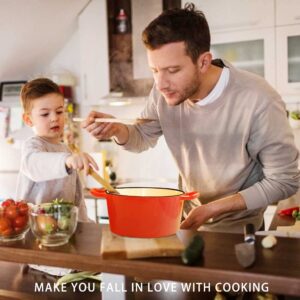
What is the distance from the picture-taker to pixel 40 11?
118 inches

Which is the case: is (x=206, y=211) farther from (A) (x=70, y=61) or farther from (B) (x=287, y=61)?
(A) (x=70, y=61)

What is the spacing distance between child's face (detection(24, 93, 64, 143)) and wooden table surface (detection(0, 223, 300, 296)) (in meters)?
0.60

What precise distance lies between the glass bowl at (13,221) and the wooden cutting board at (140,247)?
0.70 feet

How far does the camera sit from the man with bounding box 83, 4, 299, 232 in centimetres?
117

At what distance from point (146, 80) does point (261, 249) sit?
239 cm

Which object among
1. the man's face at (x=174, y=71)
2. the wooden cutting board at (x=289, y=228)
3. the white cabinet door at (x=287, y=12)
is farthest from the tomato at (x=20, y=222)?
the white cabinet door at (x=287, y=12)

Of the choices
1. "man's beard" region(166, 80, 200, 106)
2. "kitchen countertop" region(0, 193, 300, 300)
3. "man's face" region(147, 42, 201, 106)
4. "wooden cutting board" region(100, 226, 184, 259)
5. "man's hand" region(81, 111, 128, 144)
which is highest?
"man's face" region(147, 42, 201, 106)

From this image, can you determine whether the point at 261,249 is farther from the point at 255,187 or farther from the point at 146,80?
the point at 146,80

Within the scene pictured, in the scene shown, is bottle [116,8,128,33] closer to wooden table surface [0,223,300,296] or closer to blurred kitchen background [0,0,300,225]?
blurred kitchen background [0,0,300,225]

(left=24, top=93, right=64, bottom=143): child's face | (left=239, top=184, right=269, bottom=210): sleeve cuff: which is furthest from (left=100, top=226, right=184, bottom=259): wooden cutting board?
(left=24, top=93, right=64, bottom=143): child's face

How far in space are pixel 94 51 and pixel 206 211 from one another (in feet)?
7.85

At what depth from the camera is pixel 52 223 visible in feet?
2.93

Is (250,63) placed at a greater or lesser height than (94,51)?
lesser

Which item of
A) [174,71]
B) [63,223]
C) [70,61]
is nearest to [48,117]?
[174,71]
